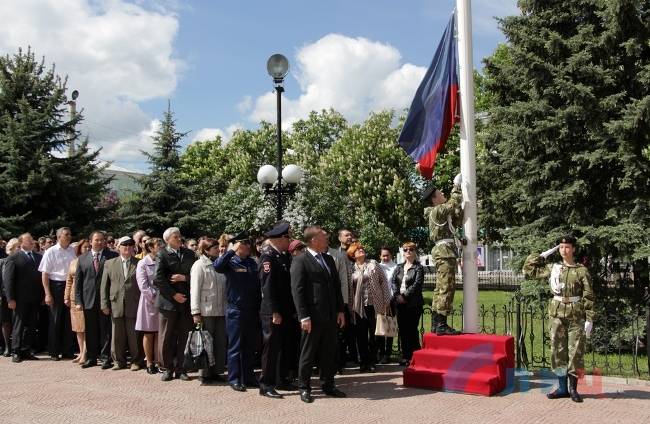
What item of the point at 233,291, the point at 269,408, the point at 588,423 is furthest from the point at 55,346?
the point at 588,423

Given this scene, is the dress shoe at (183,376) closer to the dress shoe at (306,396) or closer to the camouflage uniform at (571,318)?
the dress shoe at (306,396)

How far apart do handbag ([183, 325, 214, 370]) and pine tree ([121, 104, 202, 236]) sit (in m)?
16.0

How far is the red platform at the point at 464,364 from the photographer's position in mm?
7668

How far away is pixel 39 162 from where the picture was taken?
759 inches

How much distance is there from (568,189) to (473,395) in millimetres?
6012

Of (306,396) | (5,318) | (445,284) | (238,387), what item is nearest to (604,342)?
(445,284)

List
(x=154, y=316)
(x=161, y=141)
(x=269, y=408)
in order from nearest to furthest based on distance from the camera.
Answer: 1. (x=269, y=408)
2. (x=154, y=316)
3. (x=161, y=141)

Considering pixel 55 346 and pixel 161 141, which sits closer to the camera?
pixel 55 346

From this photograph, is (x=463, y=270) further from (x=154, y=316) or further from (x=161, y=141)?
(x=161, y=141)

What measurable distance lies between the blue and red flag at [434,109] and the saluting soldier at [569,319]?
240cm

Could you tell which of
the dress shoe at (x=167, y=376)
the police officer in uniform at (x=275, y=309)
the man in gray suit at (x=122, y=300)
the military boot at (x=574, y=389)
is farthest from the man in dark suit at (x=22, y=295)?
the military boot at (x=574, y=389)

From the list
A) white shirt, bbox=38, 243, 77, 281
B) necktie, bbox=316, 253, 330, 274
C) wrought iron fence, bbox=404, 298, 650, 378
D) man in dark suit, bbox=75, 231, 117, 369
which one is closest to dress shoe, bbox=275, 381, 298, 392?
necktie, bbox=316, 253, 330, 274

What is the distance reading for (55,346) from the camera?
34.7 ft

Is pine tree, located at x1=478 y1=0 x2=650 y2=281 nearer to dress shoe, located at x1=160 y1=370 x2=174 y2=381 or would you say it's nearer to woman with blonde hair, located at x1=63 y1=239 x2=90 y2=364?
dress shoe, located at x1=160 y1=370 x2=174 y2=381
